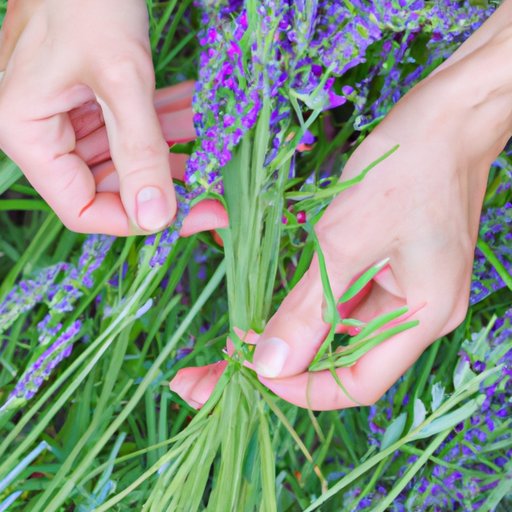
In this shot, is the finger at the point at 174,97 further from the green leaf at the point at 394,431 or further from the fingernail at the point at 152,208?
the green leaf at the point at 394,431

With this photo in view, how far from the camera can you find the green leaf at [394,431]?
975mm

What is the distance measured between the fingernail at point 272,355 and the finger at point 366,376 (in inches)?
1.6

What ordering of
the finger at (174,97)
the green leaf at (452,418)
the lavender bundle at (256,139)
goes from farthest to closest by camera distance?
1. the finger at (174,97)
2. the green leaf at (452,418)
3. the lavender bundle at (256,139)

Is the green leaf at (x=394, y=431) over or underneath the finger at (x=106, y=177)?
underneath

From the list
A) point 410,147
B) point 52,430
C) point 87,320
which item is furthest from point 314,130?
point 52,430

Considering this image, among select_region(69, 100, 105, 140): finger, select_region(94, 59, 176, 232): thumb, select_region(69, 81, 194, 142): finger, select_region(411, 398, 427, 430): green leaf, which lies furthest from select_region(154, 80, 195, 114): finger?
select_region(411, 398, 427, 430): green leaf

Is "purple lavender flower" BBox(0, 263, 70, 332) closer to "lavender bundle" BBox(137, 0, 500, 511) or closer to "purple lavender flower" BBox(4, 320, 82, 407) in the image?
"purple lavender flower" BBox(4, 320, 82, 407)

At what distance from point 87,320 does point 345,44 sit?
0.57m

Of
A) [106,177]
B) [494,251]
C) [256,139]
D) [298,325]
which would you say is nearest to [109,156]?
[106,177]

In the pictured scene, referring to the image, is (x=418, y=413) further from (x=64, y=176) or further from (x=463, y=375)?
(x=64, y=176)

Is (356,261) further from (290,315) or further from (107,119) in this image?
(107,119)

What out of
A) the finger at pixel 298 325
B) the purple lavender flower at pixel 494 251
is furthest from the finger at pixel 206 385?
the purple lavender flower at pixel 494 251

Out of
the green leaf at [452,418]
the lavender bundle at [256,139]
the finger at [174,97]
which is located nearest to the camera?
the lavender bundle at [256,139]

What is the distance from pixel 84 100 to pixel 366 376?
1.71 ft
